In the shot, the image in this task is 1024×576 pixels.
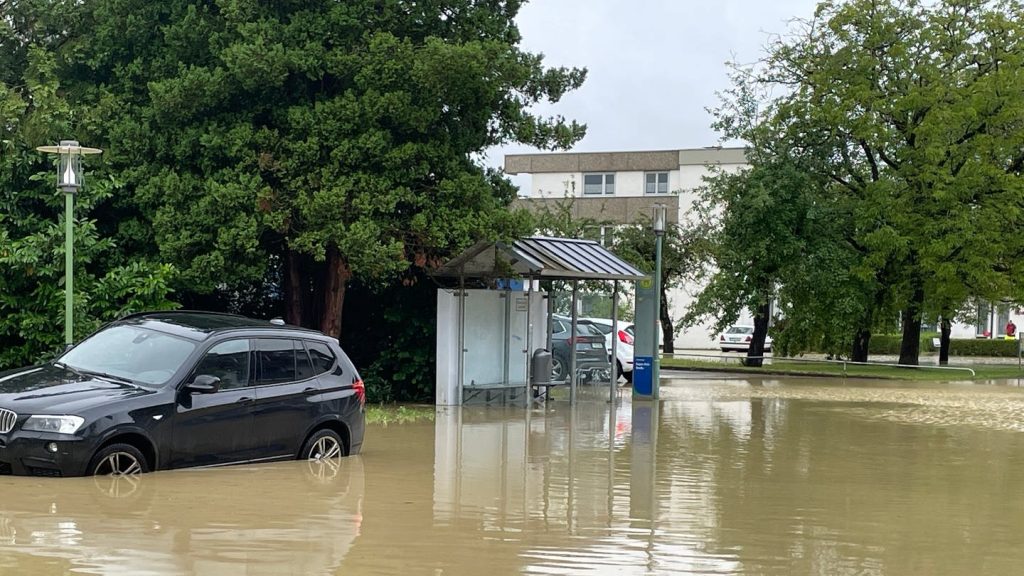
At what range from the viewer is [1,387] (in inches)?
456

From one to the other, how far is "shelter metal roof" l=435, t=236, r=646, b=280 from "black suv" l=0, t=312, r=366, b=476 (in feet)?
25.8

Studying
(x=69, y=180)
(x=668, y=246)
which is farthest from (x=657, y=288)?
(x=668, y=246)

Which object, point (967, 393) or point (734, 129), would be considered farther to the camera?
point (734, 129)

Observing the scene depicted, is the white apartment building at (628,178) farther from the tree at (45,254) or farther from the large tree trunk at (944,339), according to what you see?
the tree at (45,254)

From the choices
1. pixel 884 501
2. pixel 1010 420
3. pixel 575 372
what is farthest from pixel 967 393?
pixel 884 501

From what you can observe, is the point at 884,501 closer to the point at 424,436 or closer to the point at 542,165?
the point at 424,436

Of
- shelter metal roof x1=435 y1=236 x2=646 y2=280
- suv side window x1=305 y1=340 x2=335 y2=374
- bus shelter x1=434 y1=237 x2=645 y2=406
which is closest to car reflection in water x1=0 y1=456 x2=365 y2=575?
suv side window x1=305 y1=340 x2=335 y2=374

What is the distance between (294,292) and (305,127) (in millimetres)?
3417

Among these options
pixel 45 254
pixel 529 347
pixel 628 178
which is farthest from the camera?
pixel 628 178

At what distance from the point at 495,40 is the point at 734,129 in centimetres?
2167

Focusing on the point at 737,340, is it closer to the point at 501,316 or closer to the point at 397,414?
the point at 501,316

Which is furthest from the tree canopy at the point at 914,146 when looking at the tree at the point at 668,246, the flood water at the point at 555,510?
the flood water at the point at 555,510

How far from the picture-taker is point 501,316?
2275cm

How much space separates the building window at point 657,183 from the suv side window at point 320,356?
53463 mm
